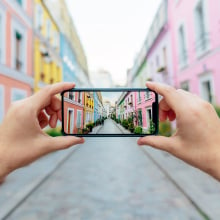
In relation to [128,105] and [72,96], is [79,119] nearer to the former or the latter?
→ [72,96]

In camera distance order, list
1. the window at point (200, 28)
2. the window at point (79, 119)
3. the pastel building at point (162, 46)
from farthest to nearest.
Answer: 1. the pastel building at point (162, 46)
2. the window at point (200, 28)
3. the window at point (79, 119)

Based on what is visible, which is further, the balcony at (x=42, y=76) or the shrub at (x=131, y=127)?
the balcony at (x=42, y=76)

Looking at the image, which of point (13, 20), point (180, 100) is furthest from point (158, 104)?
point (13, 20)

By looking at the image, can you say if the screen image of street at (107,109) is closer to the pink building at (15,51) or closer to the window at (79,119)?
the window at (79,119)

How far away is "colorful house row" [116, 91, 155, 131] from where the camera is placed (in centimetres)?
172

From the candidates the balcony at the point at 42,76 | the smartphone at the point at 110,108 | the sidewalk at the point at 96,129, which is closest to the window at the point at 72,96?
the smartphone at the point at 110,108

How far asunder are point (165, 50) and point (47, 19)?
7.39m

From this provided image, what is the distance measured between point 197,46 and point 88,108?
9.35m

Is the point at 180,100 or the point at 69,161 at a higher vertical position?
the point at 180,100

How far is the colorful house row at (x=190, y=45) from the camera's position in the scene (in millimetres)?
8758

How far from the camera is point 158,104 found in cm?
175

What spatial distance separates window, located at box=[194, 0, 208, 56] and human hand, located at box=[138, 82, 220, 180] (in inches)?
350

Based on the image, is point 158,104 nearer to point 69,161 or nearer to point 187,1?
point 69,161

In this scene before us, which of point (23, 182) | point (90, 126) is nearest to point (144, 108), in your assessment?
point (90, 126)
